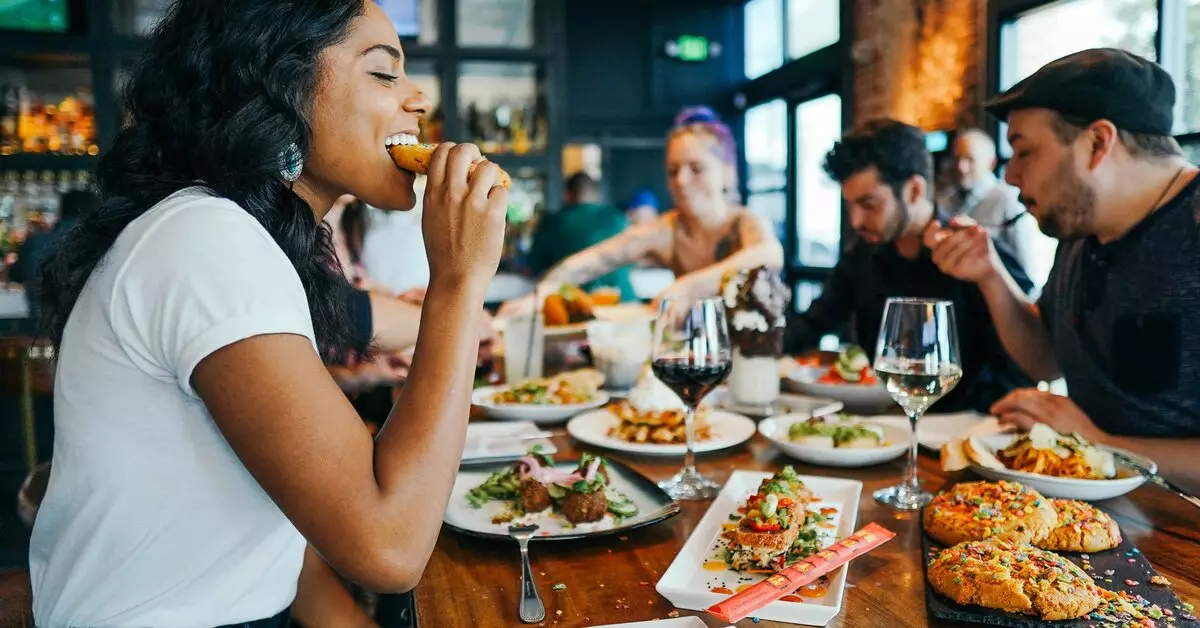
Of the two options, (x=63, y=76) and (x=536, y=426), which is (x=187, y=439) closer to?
(x=536, y=426)

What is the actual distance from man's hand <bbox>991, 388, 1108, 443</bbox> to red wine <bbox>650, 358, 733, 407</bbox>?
0.59 m

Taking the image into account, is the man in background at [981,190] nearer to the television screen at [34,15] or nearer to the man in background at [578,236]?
the man in background at [578,236]

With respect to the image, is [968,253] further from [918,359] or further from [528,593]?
[528,593]

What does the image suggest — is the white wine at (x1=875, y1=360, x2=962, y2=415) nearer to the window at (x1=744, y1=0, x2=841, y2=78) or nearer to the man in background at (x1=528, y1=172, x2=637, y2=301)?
the man in background at (x1=528, y1=172, x2=637, y2=301)

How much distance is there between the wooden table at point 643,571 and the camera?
2.94 ft

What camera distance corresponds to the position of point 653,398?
1.69 meters

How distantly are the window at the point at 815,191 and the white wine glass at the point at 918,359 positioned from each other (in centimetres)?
631

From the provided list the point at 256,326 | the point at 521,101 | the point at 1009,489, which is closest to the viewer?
the point at 256,326

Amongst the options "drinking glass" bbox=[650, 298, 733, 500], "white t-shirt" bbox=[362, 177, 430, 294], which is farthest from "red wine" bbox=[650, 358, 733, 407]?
"white t-shirt" bbox=[362, 177, 430, 294]

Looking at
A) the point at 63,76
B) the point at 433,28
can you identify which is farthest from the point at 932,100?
the point at 63,76

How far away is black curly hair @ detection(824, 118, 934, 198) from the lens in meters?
2.68

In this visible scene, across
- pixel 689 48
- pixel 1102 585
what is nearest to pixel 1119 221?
pixel 1102 585

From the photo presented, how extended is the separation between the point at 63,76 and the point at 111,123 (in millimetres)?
418

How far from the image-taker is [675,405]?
168cm
